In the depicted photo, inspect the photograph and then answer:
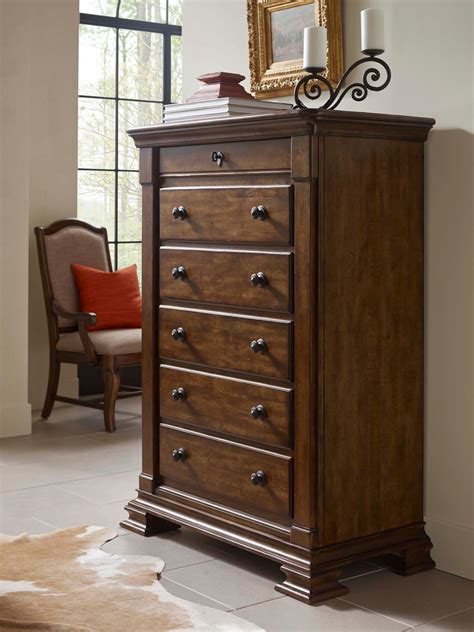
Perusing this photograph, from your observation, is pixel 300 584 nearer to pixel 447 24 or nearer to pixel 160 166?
pixel 160 166

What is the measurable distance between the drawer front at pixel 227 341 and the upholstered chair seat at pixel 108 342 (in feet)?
6.10

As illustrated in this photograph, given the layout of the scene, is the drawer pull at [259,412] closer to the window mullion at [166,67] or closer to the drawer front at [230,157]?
the drawer front at [230,157]

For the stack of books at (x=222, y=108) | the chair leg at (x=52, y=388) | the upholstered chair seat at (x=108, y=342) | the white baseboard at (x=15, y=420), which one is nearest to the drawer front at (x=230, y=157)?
the stack of books at (x=222, y=108)

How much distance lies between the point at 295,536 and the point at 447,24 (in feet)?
5.43

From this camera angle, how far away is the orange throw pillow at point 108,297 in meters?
5.72

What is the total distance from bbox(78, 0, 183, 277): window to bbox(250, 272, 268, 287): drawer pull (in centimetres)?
352

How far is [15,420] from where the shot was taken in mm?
5266

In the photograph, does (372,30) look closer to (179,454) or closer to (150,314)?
(150,314)

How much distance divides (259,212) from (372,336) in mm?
514

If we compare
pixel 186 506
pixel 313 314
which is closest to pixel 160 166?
pixel 313 314

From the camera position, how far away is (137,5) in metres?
6.57

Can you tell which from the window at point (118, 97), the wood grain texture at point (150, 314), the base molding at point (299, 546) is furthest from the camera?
the window at point (118, 97)

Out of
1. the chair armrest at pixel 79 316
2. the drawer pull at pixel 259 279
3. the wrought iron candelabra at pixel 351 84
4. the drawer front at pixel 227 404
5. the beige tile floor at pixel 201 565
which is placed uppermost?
the wrought iron candelabra at pixel 351 84

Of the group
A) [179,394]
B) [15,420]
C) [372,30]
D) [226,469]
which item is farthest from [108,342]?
[372,30]
